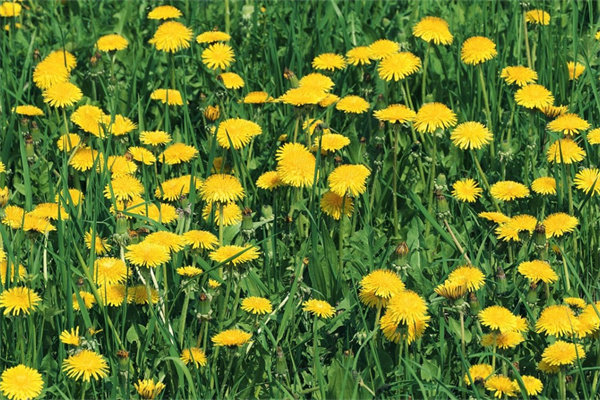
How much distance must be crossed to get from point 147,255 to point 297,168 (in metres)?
0.66

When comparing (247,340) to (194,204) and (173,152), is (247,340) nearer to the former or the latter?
(194,204)

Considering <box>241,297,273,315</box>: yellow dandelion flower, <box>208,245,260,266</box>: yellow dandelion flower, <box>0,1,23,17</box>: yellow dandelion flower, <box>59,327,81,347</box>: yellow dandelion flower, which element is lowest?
<box>241,297,273,315</box>: yellow dandelion flower

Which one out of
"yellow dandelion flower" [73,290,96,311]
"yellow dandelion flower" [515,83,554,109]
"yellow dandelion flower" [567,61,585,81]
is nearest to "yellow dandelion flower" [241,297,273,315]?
"yellow dandelion flower" [73,290,96,311]

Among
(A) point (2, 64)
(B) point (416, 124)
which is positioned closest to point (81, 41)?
(A) point (2, 64)

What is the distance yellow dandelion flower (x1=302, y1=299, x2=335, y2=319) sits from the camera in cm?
259

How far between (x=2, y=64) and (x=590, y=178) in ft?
7.57

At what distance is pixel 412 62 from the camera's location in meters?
3.43

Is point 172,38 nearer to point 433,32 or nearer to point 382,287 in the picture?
point 433,32

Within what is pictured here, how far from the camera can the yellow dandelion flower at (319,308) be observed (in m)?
2.59

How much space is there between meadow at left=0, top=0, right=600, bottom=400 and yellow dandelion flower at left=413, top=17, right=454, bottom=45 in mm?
21

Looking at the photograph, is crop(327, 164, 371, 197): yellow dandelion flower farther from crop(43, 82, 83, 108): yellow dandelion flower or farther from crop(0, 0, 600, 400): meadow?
crop(43, 82, 83, 108): yellow dandelion flower

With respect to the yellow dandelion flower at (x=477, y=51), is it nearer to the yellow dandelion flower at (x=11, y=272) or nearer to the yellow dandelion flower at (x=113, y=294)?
the yellow dandelion flower at (x=113, y=294)

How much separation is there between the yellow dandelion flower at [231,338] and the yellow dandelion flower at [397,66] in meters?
1.25

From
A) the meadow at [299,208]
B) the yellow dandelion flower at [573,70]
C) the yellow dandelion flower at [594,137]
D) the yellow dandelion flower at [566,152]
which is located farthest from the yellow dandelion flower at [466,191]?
the yellow dandelion flower at [573,70]
